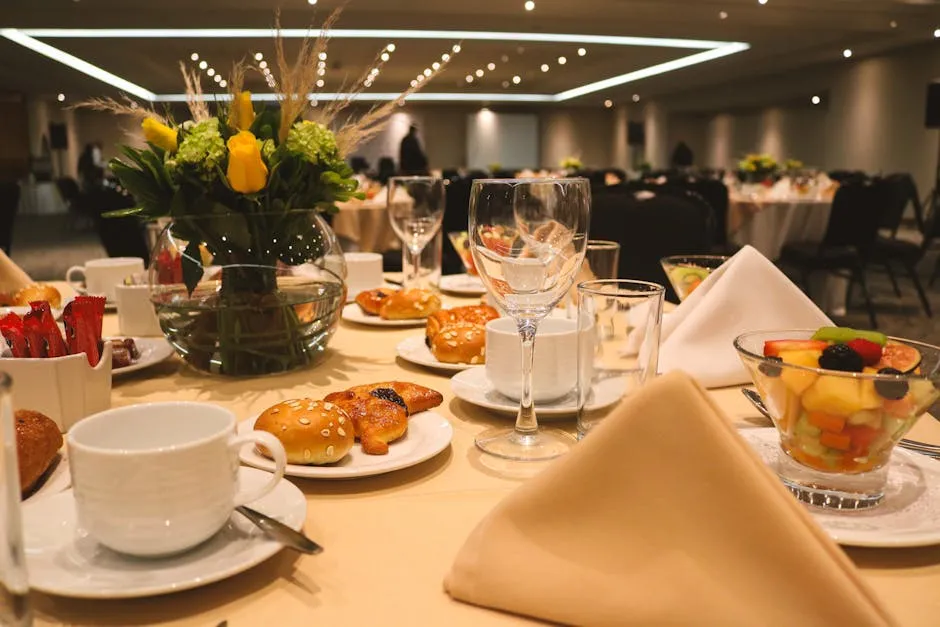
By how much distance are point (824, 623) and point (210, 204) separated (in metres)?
0.89

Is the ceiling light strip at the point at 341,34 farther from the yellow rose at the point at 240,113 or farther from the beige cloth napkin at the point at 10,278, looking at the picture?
the yellow rose at the point at 240,113

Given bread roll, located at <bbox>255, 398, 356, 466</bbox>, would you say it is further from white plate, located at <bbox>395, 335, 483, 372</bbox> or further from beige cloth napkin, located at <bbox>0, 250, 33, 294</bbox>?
beige cloth napkin, located at <bbox>0, 250, 33, 294</bbox>

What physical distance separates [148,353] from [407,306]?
0.47m

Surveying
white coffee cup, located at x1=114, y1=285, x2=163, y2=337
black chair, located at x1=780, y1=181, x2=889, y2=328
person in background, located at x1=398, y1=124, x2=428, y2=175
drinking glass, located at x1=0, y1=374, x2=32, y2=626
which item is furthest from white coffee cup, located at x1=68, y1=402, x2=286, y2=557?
person in background, located at x1=398, y1=124, x2=428, y2=175

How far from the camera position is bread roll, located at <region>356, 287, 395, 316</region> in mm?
1491

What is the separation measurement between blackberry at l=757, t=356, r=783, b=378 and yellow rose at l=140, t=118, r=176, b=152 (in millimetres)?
795

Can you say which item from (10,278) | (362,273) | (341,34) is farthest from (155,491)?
(341,34)

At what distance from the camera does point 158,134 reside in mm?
1012

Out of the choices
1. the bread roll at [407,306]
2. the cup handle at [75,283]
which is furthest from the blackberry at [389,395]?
the cup handle at [75,283]

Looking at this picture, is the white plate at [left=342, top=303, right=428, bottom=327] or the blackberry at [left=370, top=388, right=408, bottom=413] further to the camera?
the white plate at [left=342, top=303, right=428, bottom=327]

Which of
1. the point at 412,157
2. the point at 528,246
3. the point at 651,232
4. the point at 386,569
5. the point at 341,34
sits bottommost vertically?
the point at 386,569

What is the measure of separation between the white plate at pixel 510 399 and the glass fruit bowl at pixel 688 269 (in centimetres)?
47

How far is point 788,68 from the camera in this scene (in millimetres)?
14094

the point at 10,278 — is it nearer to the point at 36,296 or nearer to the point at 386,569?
the point at 36,296
